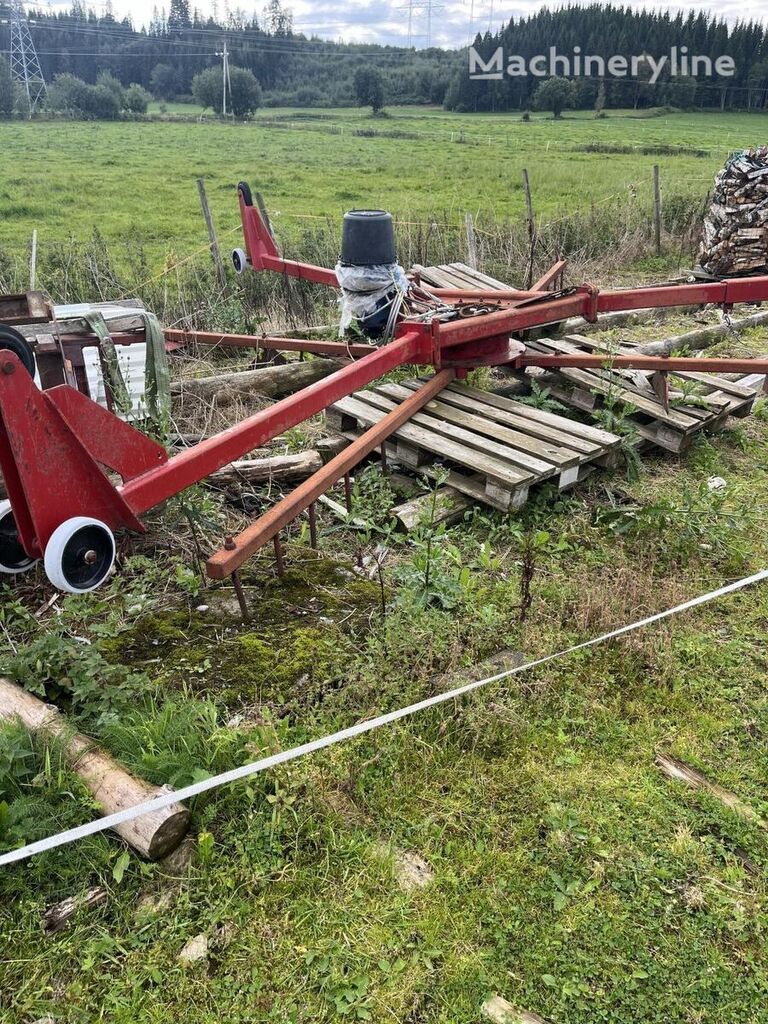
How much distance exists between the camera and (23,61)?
5769 cm

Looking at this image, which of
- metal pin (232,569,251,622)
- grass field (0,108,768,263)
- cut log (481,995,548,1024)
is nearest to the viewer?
cut log (481,995,548,1024)

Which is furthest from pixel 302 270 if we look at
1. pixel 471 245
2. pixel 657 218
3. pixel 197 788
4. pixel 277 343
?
pixel 657 218

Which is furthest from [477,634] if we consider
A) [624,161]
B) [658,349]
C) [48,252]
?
[624,161]

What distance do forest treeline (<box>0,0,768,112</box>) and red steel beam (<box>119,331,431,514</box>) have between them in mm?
58282

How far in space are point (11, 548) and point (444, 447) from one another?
2361 millimetres

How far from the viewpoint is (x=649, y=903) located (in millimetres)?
2242

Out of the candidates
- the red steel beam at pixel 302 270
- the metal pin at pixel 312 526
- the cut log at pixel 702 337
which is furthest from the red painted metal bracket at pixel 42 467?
the cut log at pixel 702 337

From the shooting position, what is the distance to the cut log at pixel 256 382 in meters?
5.37

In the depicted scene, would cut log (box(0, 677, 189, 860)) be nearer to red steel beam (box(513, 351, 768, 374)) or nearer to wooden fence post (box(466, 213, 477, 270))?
red steel beam (box(513, 351, 768, 374))

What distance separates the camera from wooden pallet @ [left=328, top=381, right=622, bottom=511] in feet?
13.7

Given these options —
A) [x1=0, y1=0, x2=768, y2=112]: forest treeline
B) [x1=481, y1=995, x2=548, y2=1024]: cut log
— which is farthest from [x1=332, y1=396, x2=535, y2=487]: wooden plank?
[x1=0, y1=0, x2=768, y2=112]: forest treeline

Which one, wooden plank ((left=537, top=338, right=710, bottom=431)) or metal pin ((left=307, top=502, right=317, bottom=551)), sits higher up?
wooden plank ((left=537, top=338, right=710, bottom=431))

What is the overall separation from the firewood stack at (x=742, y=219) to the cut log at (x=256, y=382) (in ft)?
23.2

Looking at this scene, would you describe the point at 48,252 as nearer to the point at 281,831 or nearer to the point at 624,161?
the point at 281,831
